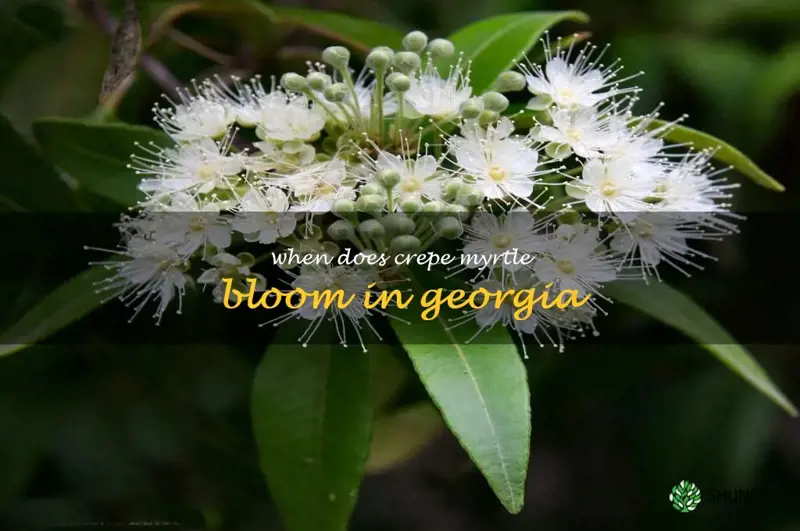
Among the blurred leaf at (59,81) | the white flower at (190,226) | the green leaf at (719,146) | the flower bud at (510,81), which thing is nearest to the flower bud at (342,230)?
the white flower at (190,226)

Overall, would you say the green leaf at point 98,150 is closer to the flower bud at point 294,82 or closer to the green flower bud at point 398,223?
the flower bud at point 294,82

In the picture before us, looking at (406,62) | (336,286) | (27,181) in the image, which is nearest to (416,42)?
(406,62)

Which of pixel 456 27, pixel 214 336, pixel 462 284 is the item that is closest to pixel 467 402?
pixel 462 284

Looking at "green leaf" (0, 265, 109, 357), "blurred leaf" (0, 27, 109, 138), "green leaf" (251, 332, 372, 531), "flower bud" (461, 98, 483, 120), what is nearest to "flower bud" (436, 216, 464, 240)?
"flower bud" (461, 98, 483, 120)

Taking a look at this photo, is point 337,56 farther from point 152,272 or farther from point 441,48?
point 152,272

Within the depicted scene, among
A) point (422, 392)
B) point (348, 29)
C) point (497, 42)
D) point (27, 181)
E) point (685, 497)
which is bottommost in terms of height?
point (685, 497)

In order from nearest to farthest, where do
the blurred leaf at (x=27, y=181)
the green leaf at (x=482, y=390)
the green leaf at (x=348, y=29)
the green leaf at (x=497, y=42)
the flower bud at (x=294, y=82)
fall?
1. the green leaf at (x=482, y=390)
2. the flower bud at (x=294, y=82)
3. the green leaf at (x=497, y=42)
4. the blurred leaf at (x=27, y=181)
5. the green leaf at (x=348, y=29)

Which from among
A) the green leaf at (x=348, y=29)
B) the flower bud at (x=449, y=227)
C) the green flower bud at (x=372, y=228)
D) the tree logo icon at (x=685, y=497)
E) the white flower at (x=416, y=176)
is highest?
the green leaf at (x=348, y=29)
